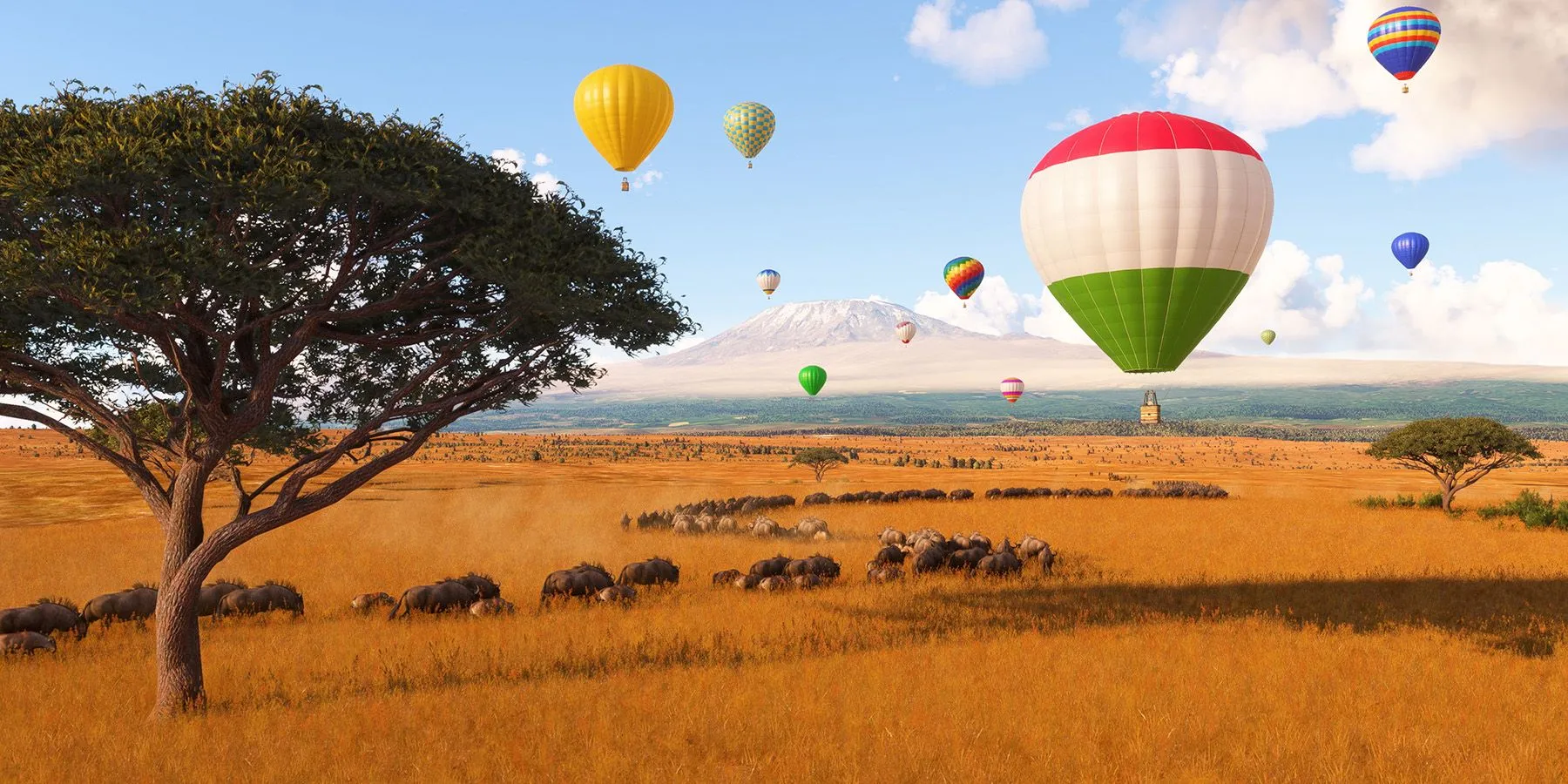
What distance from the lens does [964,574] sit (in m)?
28.3

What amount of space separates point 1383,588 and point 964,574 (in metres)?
12.8

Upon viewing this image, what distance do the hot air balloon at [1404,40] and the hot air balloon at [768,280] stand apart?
104 metres

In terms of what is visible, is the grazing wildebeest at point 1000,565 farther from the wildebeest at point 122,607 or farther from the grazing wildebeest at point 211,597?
the wildebeest at point 122,607

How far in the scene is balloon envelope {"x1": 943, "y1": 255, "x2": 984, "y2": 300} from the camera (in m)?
84.6

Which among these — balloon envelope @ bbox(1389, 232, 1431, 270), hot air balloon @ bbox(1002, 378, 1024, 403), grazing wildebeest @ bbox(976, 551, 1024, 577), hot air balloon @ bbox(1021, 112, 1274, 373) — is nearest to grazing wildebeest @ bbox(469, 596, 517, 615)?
grazing wildebeest @ bbox(976, 551, 1024, 577)

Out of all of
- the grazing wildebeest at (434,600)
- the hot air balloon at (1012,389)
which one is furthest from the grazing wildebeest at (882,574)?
the hot air balloon at (1012,389)

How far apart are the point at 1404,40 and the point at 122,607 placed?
78.9 metres

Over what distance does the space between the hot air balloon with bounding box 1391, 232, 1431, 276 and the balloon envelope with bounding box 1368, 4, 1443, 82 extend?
51480 millimetres

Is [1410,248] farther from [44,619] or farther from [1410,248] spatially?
[44,619]

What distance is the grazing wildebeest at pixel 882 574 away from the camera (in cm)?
2759

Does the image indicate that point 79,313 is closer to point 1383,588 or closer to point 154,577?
point 154,577

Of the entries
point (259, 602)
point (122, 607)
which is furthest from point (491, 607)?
point (122, 607)

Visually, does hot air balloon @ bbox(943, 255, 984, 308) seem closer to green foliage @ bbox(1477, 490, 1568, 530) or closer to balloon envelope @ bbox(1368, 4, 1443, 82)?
balloon envelope @ bbox(1368, 4, 1443, 82)

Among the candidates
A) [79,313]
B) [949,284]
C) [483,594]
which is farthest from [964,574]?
[949,284]
